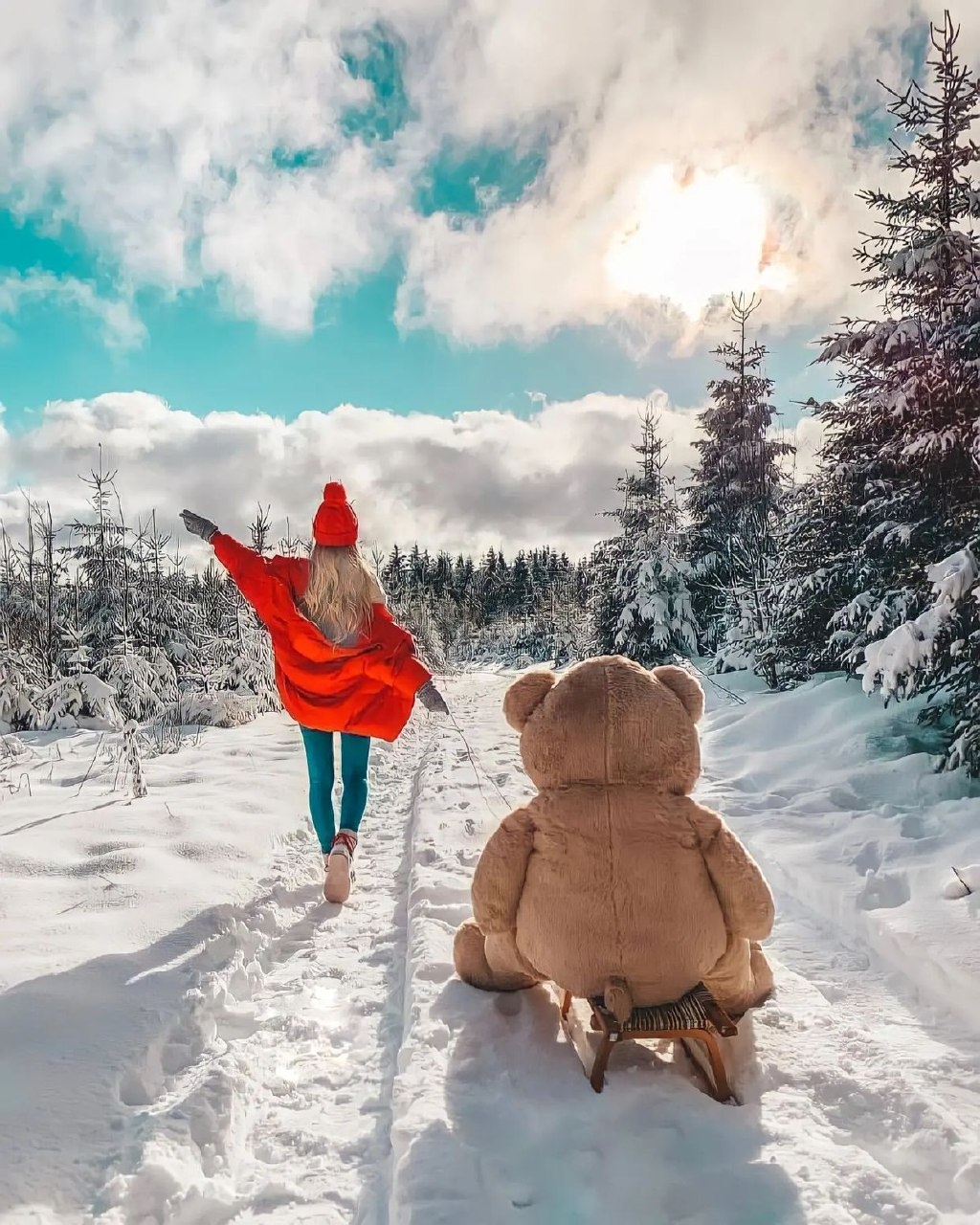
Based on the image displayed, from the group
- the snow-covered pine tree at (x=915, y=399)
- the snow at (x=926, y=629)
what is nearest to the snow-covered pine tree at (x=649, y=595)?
the snow-covered pine tree at (x=915, y=399)

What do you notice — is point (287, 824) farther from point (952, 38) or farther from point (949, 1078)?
point (952, 38)

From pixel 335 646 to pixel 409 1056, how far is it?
215cm

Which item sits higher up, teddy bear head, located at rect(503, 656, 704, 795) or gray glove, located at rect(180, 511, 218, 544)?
gray glove, located at rect(180, 511, 218, 544)

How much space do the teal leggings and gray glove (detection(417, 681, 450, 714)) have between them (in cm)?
50

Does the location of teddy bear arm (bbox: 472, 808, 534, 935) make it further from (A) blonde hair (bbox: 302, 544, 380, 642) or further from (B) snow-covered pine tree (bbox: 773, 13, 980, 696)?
(B) snow-covered pine tree (bbox: 773, 13, 980, 696)

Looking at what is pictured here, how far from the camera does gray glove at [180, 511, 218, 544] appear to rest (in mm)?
4277

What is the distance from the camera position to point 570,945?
2232mm

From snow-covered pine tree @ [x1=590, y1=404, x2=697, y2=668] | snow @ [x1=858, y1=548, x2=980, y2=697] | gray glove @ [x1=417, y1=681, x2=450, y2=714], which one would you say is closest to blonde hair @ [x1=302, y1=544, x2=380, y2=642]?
gray glove @ [x1=417, y1=681, x2=450, y2=714]

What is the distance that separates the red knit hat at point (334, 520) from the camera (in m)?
3.89

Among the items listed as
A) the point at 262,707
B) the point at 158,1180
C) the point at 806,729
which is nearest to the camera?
the point at 158,1180

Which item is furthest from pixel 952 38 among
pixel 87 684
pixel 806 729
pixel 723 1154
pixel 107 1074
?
pixel 87 684

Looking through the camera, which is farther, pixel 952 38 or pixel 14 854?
pixel 952 38

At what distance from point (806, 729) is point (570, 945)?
5.77 meters

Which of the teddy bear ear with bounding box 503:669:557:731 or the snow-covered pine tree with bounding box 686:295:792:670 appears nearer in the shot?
the teddy bear ear with bounding box 503:669:557:731
